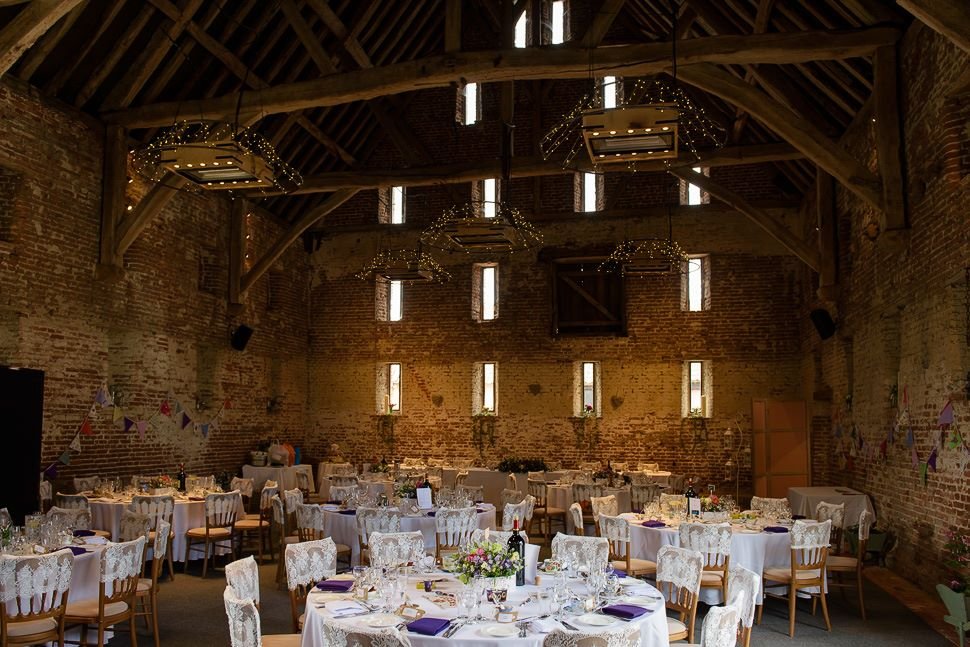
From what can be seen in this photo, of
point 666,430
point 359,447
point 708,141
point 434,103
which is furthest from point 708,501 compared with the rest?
point 434,103

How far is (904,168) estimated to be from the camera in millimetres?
9219

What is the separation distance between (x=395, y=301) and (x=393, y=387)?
72.9 inches

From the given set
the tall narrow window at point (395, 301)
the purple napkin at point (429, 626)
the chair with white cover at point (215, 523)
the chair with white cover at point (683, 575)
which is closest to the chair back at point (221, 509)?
the chair with white cover at point (215, 523)

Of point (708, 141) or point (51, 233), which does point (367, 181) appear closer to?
point (51, 233)

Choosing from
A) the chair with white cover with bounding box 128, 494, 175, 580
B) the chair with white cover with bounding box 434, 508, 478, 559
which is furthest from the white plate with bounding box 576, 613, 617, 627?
the chair with white cover with bounding box 128, 494, 175, 580

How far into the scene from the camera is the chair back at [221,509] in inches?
382

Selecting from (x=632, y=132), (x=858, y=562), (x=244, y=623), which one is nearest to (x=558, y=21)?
(x=632, y=132)

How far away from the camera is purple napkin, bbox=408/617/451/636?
413cm

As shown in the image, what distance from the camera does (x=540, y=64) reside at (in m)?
9.62

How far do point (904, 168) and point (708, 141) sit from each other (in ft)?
21.2

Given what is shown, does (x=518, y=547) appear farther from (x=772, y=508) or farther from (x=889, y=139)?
(x=889, y=139)

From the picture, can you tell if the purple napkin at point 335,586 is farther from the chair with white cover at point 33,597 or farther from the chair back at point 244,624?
the chair with white cover at point 33,597

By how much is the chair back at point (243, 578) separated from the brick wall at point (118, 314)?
6745 mm

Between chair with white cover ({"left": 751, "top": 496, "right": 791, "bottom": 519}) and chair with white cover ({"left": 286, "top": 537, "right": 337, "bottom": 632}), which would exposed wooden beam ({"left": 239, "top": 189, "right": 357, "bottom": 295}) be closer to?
chair with white cover ({"left": 751, "top": 496, "right": 791, "bottom": 519})
